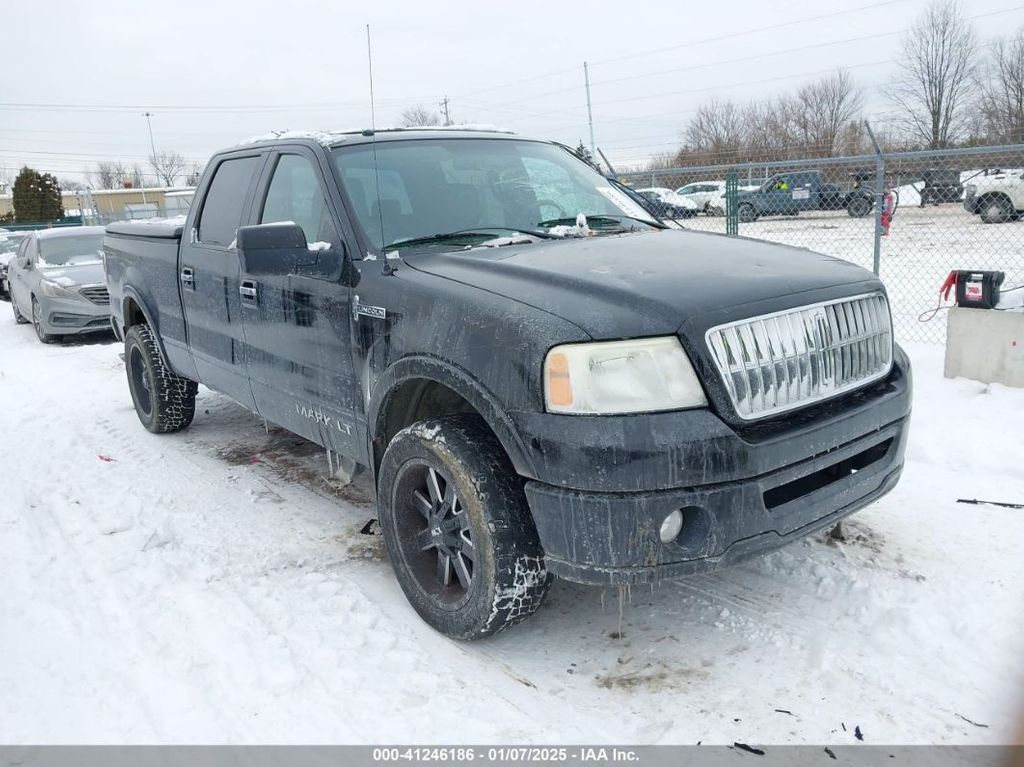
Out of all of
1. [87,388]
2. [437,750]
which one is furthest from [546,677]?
[87,388]

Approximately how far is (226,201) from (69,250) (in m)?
8.95

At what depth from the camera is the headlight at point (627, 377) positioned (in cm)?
262

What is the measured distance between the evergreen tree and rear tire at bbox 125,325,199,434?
179 ft

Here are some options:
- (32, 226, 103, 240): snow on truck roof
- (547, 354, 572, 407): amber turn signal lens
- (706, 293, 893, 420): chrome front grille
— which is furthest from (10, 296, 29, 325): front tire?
(706, 293, 893, 420): chrome front grille

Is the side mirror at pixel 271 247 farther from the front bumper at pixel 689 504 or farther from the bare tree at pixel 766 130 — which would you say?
the bare tree at pixel 766 130

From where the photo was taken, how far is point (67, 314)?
11.0m

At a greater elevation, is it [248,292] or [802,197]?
[802,197]

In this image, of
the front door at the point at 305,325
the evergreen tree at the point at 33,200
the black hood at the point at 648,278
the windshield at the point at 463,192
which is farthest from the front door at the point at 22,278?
the evergreen tree at the point at 33,200

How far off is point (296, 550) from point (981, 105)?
40142 mm

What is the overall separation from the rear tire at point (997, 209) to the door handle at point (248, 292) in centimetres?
1382

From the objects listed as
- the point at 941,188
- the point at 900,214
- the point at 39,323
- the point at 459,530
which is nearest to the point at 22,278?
the point at 39,323

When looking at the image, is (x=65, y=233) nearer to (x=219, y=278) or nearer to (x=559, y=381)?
(x=219, y=278)

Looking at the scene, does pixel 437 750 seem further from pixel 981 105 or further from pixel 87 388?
pixel 981 105

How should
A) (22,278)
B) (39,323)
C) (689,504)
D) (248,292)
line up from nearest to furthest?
(689,504) → (248,292) → (39,323) → (22,278)
